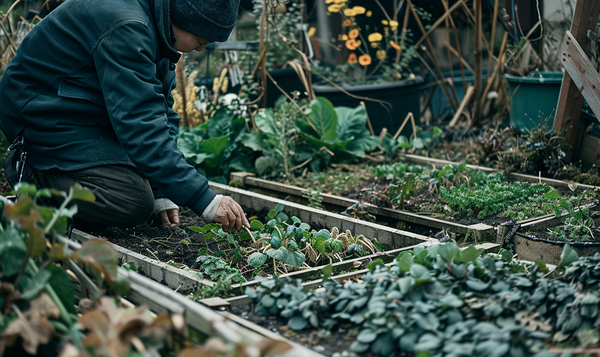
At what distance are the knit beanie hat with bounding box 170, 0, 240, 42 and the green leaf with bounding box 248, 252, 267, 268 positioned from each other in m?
0.92

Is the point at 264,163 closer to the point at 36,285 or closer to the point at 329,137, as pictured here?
the point at 329,137

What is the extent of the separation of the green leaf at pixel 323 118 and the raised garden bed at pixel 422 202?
1.21 ft

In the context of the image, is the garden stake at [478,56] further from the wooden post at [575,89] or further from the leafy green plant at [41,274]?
the leafy green plant at [41,274]

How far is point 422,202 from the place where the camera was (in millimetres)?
3289

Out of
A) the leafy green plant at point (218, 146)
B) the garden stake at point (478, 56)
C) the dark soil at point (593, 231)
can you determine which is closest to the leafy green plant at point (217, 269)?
the dark soil at point (593, 231)

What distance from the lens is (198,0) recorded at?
2379 millimetres

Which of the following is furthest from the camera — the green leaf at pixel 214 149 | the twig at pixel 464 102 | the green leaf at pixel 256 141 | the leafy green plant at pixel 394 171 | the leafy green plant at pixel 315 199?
the twig at pixel 464 102

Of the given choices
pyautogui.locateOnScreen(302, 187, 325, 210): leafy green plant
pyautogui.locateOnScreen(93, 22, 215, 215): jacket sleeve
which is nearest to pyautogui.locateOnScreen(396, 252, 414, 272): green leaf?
pyautogui.locateOnScreen(93, 22, 215, 215): jacket sleeve

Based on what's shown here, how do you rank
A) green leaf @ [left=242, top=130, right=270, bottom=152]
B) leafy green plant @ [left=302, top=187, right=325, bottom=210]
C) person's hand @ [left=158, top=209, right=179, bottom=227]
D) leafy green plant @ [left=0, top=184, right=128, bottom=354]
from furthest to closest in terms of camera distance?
green leaf @ [left=242, top=130, right=270, bottom=152]
leafy green plant @ [left=302, top=187, right=325, bottom=210]
person's hand @ [left=158, top=209, right=179, bottom=227]
leafy green plant @ [left=0, top=184, right=128, bottom=354]

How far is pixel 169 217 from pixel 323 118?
1.55m

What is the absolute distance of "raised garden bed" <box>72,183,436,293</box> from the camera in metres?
2.26

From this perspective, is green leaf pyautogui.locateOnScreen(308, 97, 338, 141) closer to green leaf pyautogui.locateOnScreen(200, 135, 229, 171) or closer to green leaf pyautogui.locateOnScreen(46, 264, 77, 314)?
green leaf pyautogui.locateOnScreen(200, 135, 229, 171)

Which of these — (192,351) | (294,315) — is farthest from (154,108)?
(192,351)

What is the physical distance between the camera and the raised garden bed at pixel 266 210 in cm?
226
